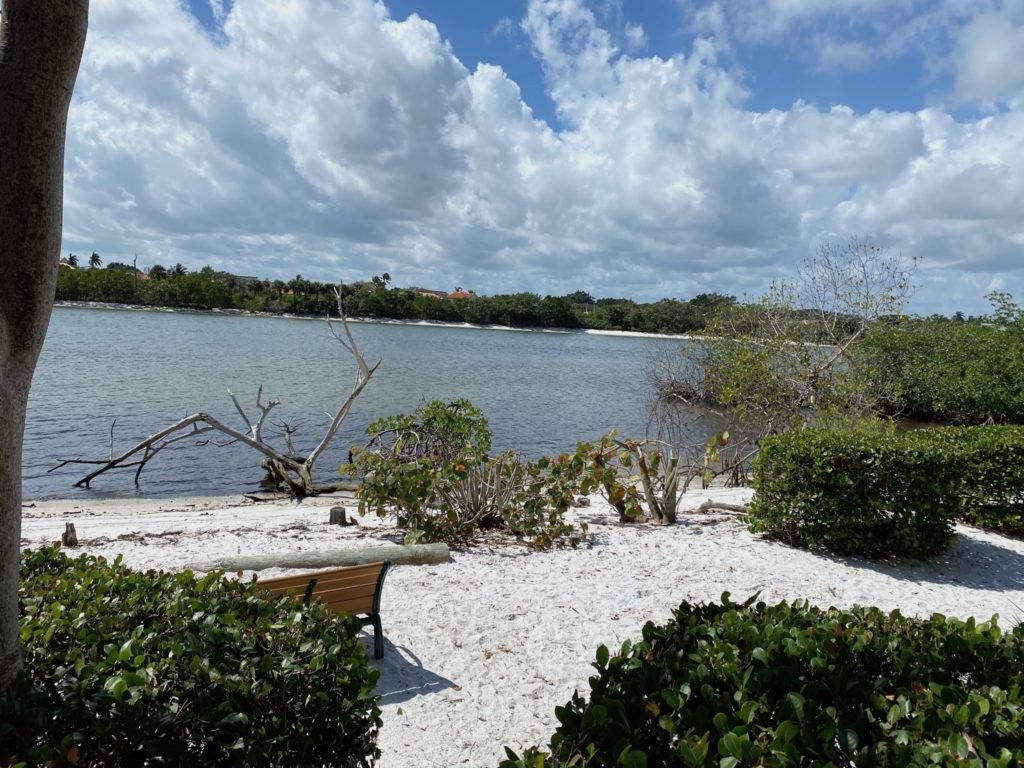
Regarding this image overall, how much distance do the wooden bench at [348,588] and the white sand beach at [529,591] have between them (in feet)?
1.13

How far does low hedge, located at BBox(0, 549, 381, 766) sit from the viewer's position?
2.09 metres

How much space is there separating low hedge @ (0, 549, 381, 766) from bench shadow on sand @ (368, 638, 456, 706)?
1.58m

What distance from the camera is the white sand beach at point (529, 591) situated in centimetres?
420

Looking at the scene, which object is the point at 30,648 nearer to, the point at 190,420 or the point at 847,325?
the point at 190,420

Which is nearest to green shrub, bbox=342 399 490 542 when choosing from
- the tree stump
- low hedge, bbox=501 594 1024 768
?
the tree stump

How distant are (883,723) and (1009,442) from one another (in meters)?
7.65

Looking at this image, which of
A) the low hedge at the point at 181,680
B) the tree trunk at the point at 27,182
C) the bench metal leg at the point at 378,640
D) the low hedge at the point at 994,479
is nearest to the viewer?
the tree trunk at the point at 27,182

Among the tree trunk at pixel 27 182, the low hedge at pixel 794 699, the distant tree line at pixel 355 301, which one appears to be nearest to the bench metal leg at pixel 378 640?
the low hedge at pixel 794 699

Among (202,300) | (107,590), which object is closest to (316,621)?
(107,590)

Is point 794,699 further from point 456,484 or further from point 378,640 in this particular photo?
point 456,484

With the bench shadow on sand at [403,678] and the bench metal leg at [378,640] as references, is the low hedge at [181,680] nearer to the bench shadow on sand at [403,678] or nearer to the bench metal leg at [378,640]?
the bench shadow on sand at [403,678]

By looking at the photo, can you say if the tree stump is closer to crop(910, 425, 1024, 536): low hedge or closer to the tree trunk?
the tree trunk

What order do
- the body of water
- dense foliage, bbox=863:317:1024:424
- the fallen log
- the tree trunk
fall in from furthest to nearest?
dense foliage, bbox=863:317:1024:424, the body of water, the fallen log, the tree trunk

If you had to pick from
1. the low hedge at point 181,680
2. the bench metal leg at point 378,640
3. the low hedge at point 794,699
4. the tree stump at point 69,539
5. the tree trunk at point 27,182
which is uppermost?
the tree trunk at point 27,182
